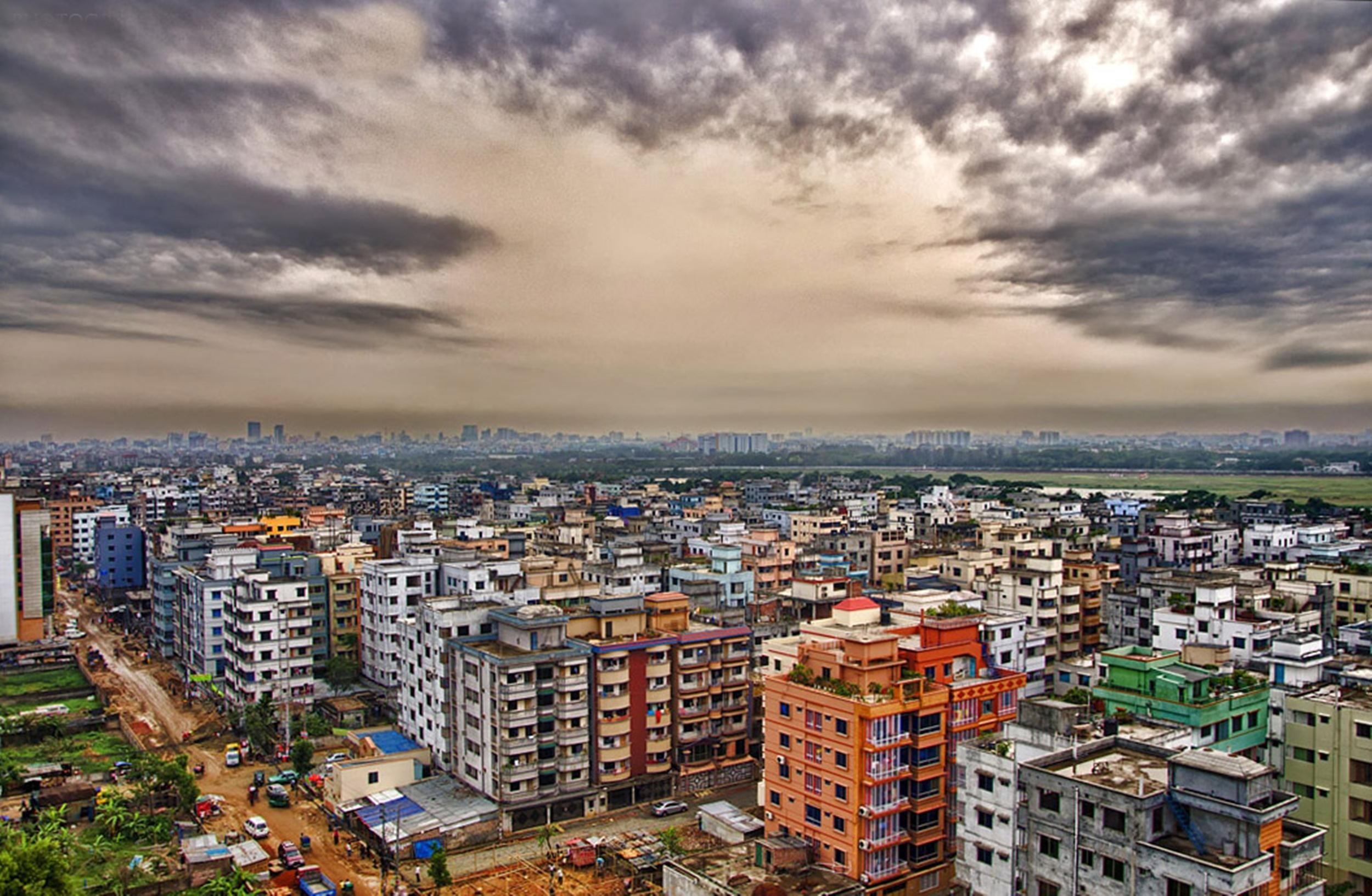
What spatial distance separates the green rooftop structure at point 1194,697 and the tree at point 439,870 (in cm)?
1489

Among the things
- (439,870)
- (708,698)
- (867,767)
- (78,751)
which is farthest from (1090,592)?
(78,751)

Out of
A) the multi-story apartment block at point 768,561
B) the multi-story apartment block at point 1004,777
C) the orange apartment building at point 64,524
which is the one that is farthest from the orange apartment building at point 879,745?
the orange apartment building at point 64,524

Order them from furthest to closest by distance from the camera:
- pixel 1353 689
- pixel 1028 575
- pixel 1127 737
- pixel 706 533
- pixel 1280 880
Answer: pixel 706 533 < pixel 1028 575 < pixel 1353 689 < pixel 1127 737 < pixel 1280 880

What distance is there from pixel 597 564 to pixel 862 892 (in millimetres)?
23412

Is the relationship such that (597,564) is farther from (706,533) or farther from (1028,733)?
(1028,733)

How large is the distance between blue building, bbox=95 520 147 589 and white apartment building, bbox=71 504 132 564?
14.2m

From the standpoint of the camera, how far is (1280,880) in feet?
47.6

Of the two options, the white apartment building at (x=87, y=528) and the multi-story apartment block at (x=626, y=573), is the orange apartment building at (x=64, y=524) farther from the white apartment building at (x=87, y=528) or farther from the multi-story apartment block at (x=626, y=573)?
the multi-story apartment block at (x=626, y=573)

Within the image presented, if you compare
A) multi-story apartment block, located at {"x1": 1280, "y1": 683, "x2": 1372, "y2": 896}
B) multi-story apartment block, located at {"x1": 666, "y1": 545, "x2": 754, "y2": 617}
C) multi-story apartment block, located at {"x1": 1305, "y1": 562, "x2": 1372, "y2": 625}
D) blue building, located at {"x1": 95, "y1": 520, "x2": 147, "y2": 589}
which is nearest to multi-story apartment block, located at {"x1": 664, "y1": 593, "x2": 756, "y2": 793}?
multi-story apartment block, located at {"x1": 666, "y1": 545, "x2": 754, "y2": 617}

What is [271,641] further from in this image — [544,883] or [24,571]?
[24,571]

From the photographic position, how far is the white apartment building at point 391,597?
117ft

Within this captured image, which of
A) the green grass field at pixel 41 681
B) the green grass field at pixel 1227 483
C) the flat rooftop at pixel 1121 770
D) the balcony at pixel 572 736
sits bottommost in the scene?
the green grass field at pixel 41 681

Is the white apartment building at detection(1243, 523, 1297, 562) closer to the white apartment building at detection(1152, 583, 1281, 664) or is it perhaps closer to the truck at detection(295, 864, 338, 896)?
the white apartment building at detection(1152, 583, 1281, 664)

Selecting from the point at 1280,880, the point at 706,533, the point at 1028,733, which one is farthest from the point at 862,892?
the point at 706,533
